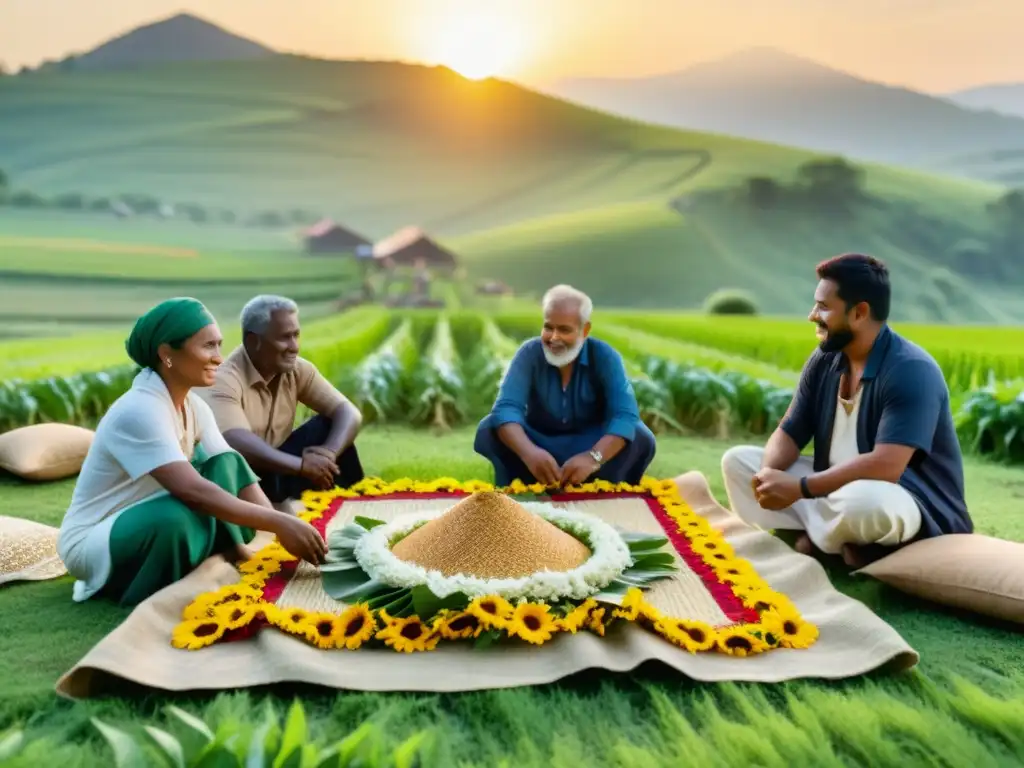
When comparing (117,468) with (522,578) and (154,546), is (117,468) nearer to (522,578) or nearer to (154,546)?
(154,546)

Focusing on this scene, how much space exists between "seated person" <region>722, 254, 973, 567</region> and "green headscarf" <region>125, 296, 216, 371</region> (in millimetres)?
2213

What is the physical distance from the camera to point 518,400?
184 inches

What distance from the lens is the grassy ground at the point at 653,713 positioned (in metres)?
2.25

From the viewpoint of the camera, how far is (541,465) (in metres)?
4.47

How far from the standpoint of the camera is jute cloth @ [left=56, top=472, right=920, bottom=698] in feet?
8.49

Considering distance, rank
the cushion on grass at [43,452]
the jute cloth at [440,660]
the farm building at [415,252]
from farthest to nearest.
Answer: the farm building at [415,252] < the cushion on grass at [43,452] < the jute cloth at [440,660]

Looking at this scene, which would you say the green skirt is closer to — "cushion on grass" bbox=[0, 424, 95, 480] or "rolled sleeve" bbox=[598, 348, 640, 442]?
"rolled sleeve" bbox=[598, 348, 640, 442]

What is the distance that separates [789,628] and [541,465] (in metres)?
1.71

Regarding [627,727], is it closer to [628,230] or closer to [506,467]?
[506,467]

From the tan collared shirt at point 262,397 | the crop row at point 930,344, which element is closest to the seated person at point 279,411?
the tan collared shirt at point 262,397

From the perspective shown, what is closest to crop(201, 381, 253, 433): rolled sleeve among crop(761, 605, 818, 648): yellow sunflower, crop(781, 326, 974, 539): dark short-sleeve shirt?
crop(761, 605, 818, 648): yellow sunflower

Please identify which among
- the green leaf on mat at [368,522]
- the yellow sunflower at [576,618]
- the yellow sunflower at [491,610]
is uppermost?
the yellow sunflower at [491,610]

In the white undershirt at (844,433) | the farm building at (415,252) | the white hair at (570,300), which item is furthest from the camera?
the farm building at (415,252)

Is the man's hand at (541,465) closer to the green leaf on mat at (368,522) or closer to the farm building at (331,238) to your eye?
the green leaf on mat at (368,522)
